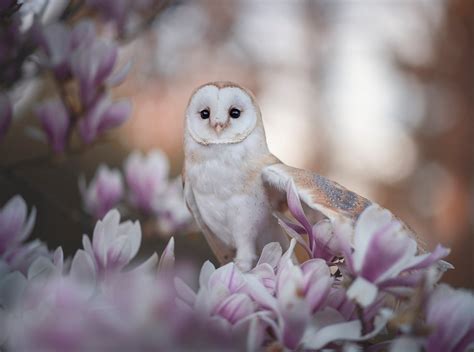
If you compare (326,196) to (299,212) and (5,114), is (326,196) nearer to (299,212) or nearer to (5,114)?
(299,212)

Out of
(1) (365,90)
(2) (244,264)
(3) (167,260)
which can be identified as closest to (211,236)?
(2) (244,264)

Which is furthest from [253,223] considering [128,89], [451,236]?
[451,236]

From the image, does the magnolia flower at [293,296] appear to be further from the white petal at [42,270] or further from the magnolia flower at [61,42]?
the magnolia flower at [61,42]

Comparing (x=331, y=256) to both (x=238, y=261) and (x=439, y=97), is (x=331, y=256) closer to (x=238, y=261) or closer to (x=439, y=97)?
(x=238, y=261)

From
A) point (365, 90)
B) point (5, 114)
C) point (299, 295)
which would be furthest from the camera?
point (365, 90)

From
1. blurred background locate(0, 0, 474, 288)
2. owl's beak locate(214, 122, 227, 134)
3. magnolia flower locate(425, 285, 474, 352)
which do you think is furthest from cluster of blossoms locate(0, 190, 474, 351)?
blurred background locate(0, 0, 474, 288)

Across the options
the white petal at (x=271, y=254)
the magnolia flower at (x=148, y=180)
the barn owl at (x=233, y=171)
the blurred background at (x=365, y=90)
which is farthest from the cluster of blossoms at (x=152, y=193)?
the blurred background at (x=365, y=90)

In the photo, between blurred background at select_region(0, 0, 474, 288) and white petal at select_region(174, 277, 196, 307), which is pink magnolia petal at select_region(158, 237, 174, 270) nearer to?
white petal at select_region(174, 277, 196, 307)
